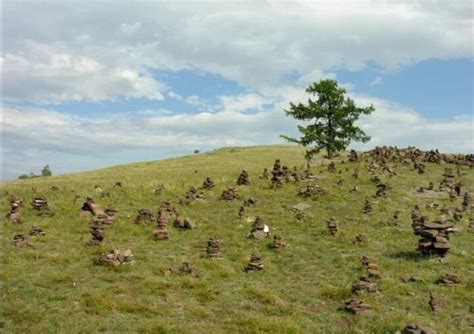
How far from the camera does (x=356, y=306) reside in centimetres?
1655

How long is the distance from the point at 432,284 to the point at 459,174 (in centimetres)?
2678

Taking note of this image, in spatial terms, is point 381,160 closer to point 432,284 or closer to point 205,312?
point 432,284

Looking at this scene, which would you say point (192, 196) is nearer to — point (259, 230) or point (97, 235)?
point (259, 230)

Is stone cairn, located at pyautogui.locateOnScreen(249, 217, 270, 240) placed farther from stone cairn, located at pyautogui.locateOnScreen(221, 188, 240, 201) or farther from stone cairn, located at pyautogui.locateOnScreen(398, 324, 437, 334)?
stone cairn, located at pyautogui.locateOnScreen(398, 324, 437, 334)

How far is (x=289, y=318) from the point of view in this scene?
15.8 m

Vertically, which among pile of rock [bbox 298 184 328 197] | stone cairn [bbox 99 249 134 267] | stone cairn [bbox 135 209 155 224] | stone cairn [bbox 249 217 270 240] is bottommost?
stone cairn [bbox 99 249 134 267]

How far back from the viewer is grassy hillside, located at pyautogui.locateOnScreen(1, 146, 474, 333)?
1545 centimetres

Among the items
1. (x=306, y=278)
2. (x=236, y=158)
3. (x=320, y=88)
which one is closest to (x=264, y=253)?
(x=306, y=278)

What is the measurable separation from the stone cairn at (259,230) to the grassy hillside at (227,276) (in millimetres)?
710

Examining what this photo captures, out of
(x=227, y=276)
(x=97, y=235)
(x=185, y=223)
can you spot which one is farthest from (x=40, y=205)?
(x=227, y=276)

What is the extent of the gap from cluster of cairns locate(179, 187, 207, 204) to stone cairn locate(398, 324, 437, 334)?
64.5 ft

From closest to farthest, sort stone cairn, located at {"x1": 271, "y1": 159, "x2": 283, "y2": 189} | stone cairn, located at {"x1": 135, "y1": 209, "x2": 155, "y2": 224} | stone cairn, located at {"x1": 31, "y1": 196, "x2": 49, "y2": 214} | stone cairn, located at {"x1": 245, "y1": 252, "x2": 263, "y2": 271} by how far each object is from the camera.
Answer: stone cairn, located at {"x1": 245, "y1": 252, "x2": 263, "y2": 271}
stone cairn, located at {"x1": 135, "y1": 209, "x2": 155, "y2": 224}
stone cairn, located at {"x1": 31, "y1": 196, "x2": 49, "y2": 214}
stone cairn, located at {"x1": 271, "y1": 159, "x2": 283, "y2": 189}

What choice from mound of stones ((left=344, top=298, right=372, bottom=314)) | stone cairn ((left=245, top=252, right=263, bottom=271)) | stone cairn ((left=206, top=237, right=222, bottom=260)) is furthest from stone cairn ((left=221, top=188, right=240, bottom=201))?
mound of stones ((left=344, top=298, right=372, bottom=314))

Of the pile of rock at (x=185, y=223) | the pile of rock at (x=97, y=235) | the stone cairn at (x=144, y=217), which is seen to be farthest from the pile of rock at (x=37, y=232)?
the pile of rock at (x=185, y=223)
